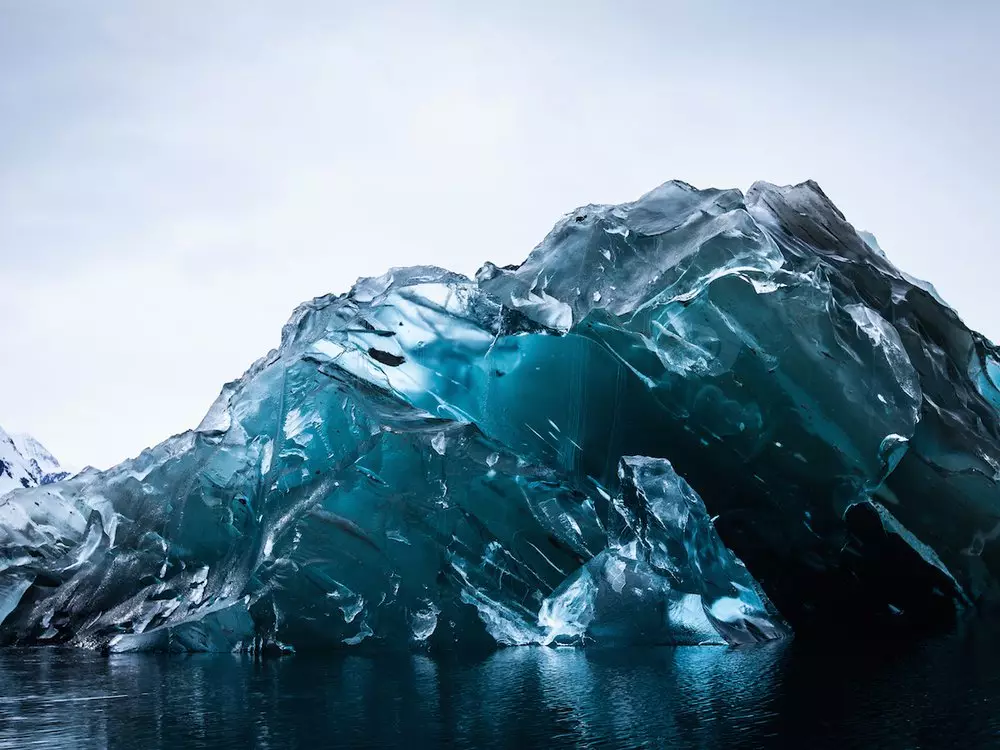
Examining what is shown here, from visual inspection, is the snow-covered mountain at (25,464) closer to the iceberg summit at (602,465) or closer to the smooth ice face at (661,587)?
the iceberg summit at (602,465)

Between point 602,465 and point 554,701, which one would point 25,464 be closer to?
point 602,465

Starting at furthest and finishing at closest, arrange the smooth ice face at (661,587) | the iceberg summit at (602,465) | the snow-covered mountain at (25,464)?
1. the snow-covered mountain at (25,464)
2. the iceberg summit at (602,465)
3. the smooth ice face at (661,587)

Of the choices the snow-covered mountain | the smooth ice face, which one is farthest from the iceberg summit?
the snow-covered mountain

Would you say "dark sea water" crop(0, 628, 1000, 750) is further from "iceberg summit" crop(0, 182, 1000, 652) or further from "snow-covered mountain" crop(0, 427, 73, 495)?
"snow-covered mountain" crop(0, 427, 73, 495)

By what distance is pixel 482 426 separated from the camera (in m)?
12.4

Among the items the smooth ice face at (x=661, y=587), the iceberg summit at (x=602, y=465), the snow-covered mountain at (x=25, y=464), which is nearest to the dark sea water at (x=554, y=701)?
the smooth ice face at (x=661, y=587)

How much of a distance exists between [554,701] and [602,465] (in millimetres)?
6573

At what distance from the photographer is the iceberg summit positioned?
1112cm

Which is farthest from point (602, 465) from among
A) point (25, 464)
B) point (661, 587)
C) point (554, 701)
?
point (25, 464)

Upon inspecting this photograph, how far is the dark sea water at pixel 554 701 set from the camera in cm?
454

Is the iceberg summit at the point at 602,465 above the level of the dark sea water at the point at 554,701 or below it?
above

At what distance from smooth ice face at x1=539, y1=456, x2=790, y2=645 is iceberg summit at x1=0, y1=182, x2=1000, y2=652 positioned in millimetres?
31

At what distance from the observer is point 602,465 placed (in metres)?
12.3

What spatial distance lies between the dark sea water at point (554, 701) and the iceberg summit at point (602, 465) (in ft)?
6.16
